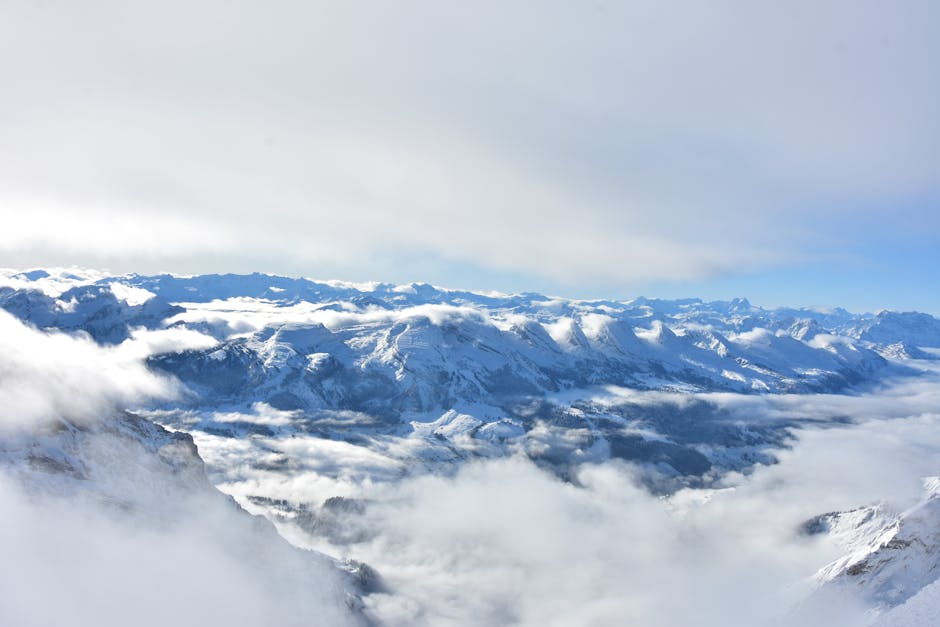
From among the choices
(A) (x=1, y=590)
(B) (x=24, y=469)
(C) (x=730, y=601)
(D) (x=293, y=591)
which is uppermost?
(B) (x=24, y=469)

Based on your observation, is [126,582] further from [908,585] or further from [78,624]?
[908,585]

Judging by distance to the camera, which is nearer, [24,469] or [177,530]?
[24,469]

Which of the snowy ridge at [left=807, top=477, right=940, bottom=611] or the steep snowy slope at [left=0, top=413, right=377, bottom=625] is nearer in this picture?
the snowy ridge at [left=807, top=477, right=940, bottom=611]

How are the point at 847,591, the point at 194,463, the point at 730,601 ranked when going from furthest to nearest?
the point at 730,601, the point at 194,463, the point at 847,591

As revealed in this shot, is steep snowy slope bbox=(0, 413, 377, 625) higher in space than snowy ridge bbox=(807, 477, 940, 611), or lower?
lower

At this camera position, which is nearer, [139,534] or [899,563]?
[899,563]

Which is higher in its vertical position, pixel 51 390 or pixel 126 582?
pixel 51 390

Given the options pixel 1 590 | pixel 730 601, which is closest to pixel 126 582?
pixel 1 590

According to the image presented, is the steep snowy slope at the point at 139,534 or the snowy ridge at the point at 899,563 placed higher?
the snowy ridge at the point at 899,563

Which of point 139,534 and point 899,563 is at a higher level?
point 899,563

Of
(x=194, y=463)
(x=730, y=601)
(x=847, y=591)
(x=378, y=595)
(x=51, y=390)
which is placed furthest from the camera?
(x=378, y=595)

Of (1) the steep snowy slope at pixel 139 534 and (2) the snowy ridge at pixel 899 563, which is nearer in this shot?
(2) the snowy ridge at pixel 899 563
